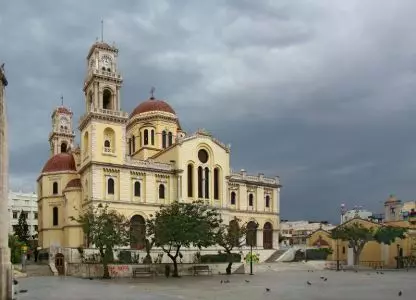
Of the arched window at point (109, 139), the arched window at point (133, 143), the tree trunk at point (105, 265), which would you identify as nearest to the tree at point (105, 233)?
the tree trunk at point (105, 265)

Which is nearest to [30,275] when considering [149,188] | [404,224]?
[149,188]

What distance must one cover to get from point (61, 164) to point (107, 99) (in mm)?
11209

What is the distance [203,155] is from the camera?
78.3 meters

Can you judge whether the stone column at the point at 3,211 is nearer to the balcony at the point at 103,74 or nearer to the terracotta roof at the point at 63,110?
the balcony at the point at 103,74

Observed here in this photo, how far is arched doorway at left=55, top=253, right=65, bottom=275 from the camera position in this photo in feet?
199

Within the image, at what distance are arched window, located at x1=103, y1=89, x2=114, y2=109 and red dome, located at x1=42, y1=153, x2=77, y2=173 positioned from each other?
945cm

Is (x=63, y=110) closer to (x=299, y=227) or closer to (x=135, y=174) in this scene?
(x=135, y=174)

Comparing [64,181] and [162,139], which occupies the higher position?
[162,139]

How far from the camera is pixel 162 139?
84500 millimetres

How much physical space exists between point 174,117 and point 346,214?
191 feet

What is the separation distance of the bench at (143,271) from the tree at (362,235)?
27308mm

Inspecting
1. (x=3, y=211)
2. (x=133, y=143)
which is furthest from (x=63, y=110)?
(x=3, y=211)

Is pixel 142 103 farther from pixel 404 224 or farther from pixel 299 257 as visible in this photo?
pixel 404 224

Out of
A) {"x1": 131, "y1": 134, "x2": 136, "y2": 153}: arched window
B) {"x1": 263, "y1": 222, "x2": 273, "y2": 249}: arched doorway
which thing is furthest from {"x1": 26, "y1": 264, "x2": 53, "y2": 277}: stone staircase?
{"x1": 263, "y1": 222, "x2": 273, "y2": 249}: arched doorway
